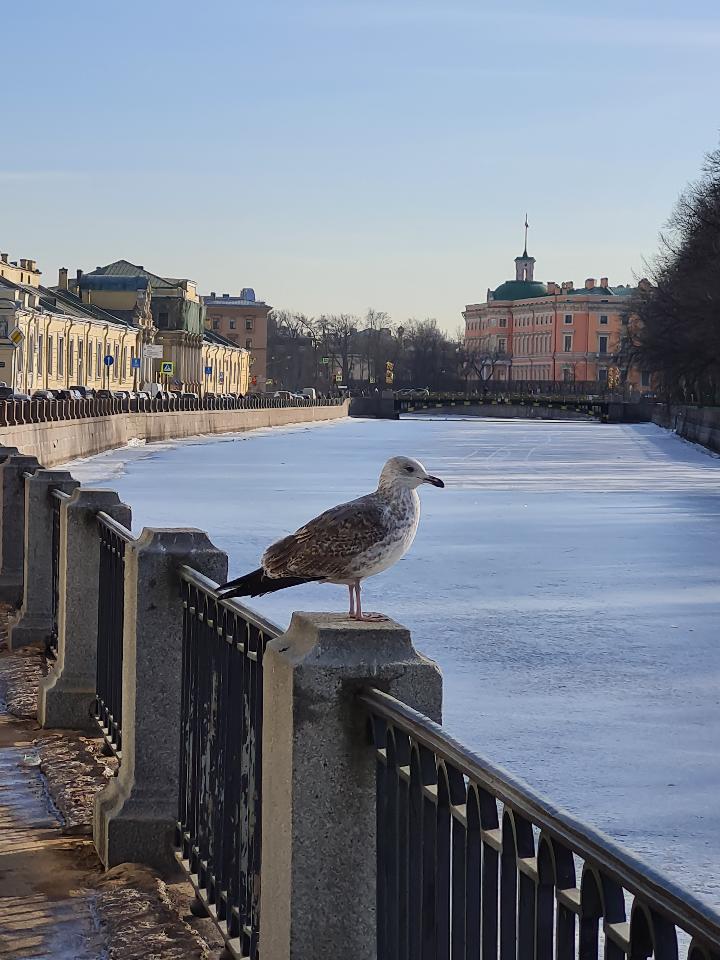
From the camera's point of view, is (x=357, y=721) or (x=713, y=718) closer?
(x=357, y=721)

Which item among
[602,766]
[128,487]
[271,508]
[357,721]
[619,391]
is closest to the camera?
[357,721]

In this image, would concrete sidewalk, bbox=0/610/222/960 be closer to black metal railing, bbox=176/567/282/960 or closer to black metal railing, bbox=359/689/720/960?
black metal railing, bbox=176/567/282/960

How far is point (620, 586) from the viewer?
18.6 meters

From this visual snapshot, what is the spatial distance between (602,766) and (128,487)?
85.5 feet

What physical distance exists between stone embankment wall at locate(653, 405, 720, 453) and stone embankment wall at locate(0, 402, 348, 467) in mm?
21842

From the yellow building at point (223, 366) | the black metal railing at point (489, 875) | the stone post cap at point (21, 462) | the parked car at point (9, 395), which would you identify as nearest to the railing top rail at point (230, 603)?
the black metal railing at point (489, 875)

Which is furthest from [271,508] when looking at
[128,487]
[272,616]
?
[272,616]

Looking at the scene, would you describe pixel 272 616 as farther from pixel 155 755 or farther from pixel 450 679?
pixel 155 755

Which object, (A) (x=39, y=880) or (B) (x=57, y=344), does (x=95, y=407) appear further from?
(A) (x=39, y=880)

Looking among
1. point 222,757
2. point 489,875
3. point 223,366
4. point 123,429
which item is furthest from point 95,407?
point 223,366

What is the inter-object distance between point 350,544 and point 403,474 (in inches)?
12.7

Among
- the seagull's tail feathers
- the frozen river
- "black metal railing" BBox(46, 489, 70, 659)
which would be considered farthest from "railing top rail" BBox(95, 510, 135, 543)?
the frozen river

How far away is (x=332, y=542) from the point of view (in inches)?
188

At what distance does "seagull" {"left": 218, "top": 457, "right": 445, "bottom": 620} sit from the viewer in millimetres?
Result: 4754
